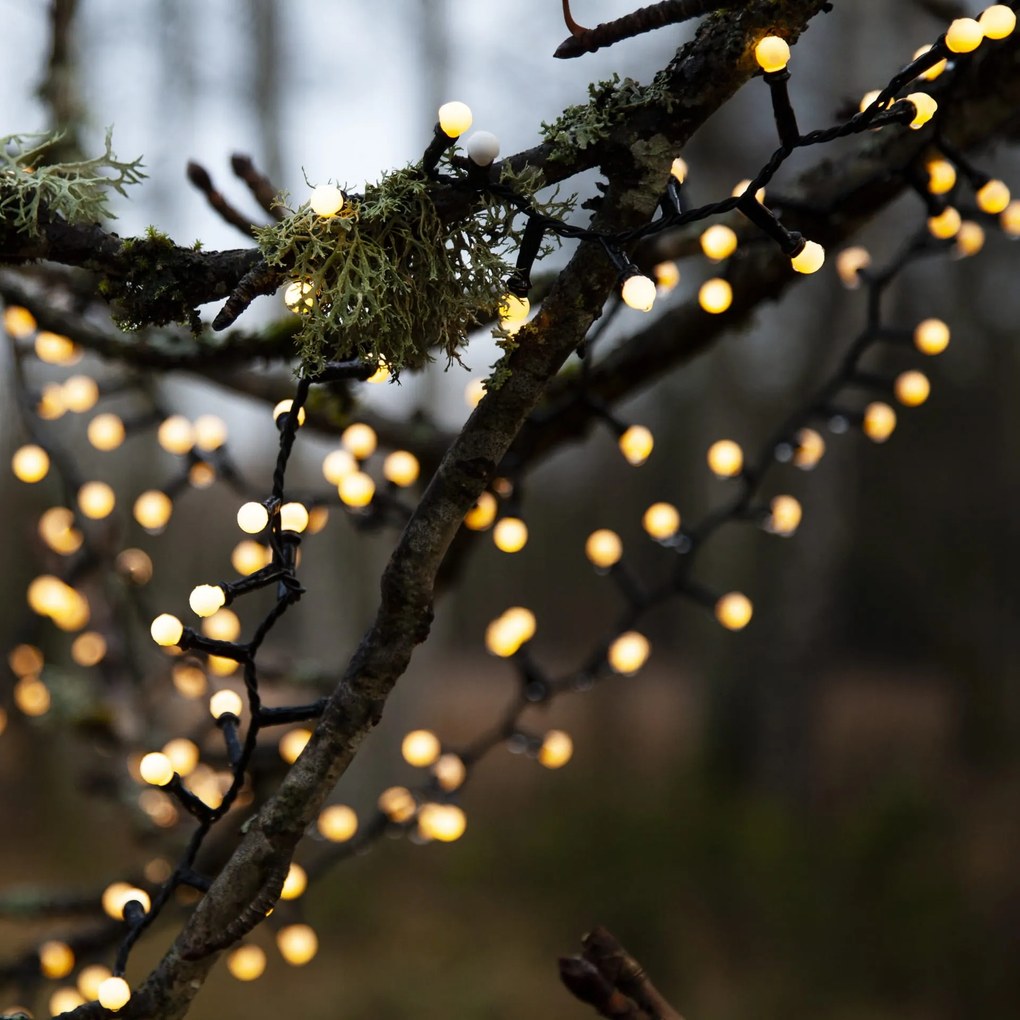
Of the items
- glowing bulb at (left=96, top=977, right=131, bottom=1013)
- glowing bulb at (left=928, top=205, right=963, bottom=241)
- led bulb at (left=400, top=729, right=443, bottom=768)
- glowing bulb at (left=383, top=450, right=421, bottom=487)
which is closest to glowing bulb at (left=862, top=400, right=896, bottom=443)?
glowing bulb at (left=928, top=205, right=963, bottom=241)

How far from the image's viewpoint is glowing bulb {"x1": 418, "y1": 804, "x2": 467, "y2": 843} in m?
1.21

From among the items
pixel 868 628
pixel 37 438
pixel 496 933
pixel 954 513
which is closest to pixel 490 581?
pixel 868 628

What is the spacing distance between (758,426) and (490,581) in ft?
13.5

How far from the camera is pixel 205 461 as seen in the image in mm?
1309

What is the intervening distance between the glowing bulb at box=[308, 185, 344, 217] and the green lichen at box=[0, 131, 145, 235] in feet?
0.60

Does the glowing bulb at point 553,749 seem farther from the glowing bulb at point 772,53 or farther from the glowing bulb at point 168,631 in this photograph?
the glowing bulb at point 772,53

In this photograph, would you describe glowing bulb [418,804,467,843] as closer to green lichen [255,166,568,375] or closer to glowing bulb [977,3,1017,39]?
green lichen [255,166,568,375]

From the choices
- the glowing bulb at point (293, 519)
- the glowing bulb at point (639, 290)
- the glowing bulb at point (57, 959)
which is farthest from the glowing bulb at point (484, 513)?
the glowing bulb at point (57, 959)

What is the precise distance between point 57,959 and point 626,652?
91 cm

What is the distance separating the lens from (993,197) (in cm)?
Answer: 110

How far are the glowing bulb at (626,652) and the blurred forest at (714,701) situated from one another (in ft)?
2.20

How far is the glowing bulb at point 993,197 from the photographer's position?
3.59 feet

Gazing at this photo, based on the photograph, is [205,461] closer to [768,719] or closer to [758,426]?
[768,719]

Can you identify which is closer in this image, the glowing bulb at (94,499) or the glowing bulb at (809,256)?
the glowing bulb at (809,256)
